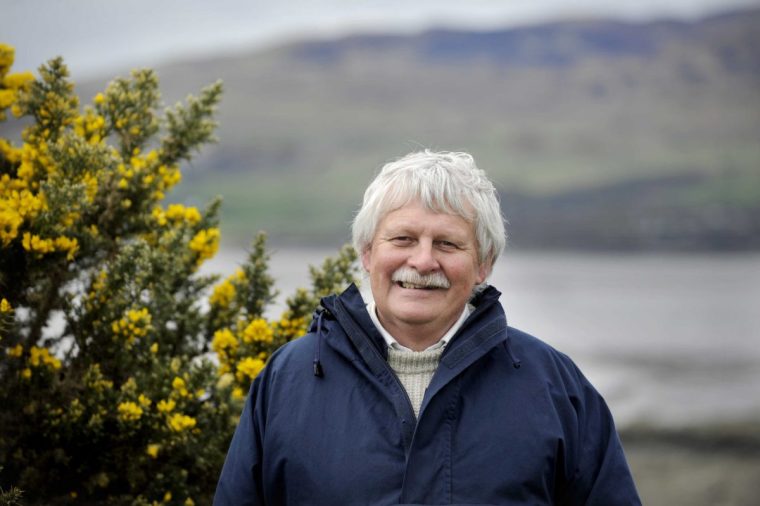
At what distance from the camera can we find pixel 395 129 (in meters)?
147

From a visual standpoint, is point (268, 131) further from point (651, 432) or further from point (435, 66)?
point (651, 432)

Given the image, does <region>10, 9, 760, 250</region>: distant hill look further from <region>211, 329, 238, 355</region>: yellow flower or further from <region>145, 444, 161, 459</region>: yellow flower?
<region>145, 444, 161, 459</region>: yellow flower

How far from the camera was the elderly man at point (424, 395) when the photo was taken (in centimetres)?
253

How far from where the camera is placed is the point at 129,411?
3785 mm

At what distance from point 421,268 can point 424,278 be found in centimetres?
4

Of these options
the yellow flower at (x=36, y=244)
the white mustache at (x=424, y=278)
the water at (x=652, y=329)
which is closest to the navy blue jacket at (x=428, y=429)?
the white mustache at (x=424, y=278)

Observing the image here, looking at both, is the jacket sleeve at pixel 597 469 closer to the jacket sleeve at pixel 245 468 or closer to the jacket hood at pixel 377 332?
the jacket hood at pixel 377 332

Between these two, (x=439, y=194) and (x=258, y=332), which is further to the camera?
(x=258, y=332)

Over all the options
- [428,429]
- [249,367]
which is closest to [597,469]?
[428,429]

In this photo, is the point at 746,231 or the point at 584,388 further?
the point at 746,231

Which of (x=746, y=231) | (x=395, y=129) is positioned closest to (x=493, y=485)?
(x=746, y=231)

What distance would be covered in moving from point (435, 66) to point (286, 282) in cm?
16339

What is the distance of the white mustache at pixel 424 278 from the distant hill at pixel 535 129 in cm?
6209

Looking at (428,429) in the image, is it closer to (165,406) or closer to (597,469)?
(597,469)
